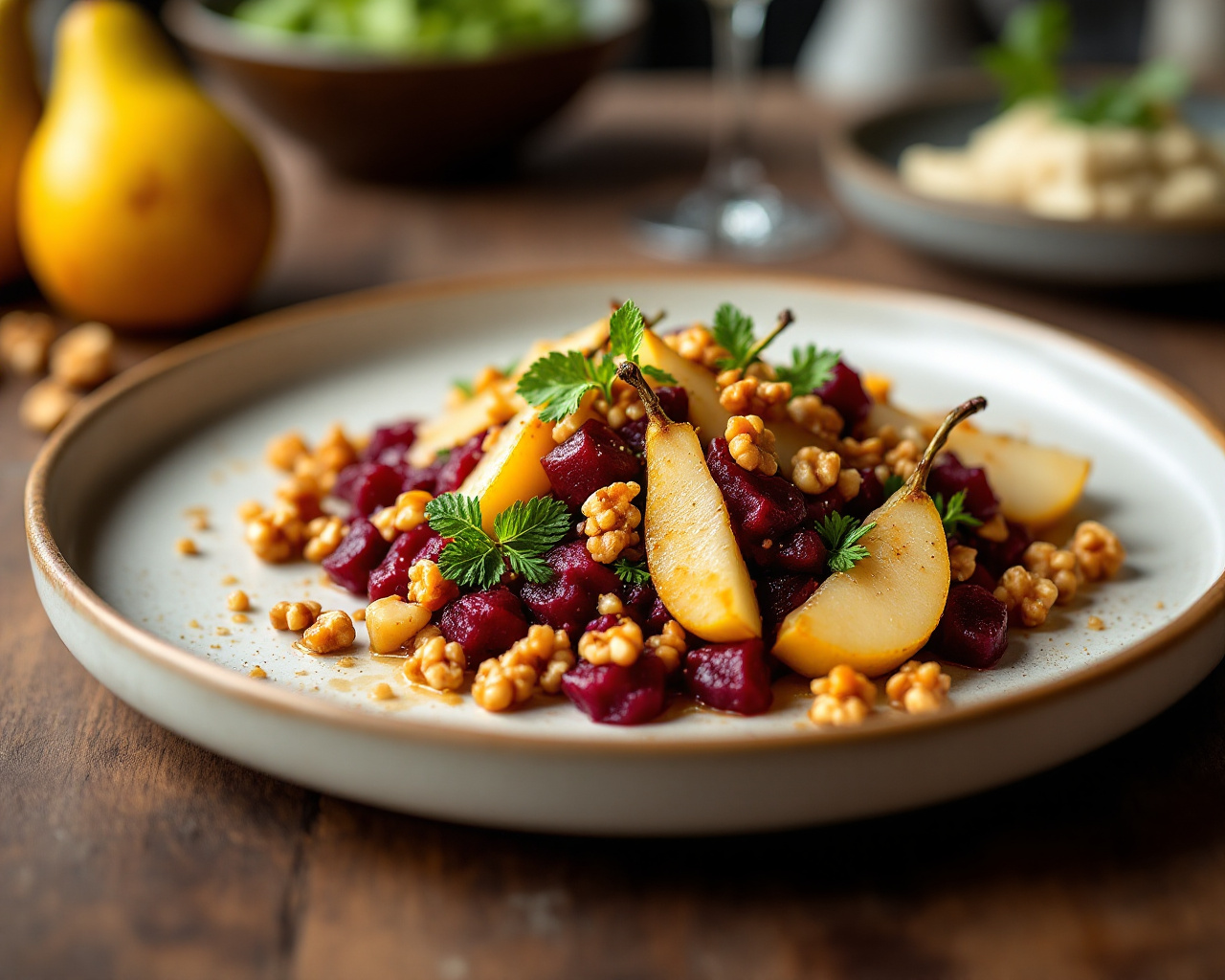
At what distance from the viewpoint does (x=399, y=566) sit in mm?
2164

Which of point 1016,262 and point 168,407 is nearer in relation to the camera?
point 168,407

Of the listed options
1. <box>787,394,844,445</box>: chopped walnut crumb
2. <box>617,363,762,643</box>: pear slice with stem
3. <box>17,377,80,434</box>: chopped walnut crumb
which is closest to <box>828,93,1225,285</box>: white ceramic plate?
<box>787,394,844,445</box>: chopped walnut crumb

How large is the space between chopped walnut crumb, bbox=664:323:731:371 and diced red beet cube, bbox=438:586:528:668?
58cm

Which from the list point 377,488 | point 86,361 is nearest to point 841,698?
point 377,488

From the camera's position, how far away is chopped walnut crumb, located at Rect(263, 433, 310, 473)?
273cm

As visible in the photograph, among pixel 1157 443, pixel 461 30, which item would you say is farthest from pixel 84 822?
pixel 461 30

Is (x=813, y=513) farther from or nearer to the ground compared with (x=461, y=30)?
farther from the ground

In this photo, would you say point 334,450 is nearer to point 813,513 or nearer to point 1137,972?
point 813,513

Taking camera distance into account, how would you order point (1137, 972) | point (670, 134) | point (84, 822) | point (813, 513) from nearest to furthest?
point (1137, 972)
point (84, 822)
point (813, 513)
point (670, 134)

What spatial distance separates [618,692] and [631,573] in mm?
256

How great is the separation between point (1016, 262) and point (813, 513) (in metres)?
1.79

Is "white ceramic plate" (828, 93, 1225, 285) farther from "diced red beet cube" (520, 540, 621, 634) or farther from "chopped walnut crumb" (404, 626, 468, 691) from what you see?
"chopped walnut crumb" (404, 626, 468, 691)

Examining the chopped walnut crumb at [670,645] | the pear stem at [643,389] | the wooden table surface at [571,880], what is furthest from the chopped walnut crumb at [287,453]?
the chopped walnut crumb at [670,645]

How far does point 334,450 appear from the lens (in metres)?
2.66
